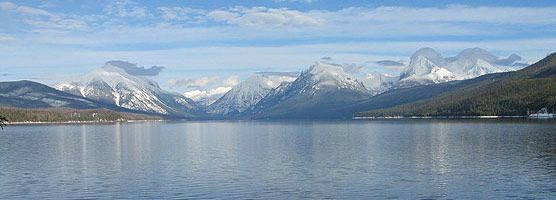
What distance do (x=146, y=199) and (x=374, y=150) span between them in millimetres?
53459

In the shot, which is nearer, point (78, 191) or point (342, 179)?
point (78, 191)

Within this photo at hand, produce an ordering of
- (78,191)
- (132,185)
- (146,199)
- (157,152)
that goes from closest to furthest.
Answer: (146,199) < (78,191) < (132,185) < (157,152)

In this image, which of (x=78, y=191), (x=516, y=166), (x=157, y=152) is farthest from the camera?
(x=157, y=152)

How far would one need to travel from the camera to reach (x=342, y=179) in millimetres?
65625

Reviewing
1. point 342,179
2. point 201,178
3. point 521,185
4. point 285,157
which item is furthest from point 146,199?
point 285,157

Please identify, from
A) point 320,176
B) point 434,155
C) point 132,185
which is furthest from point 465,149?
point 132,185

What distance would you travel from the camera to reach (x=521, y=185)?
58562 millimetres

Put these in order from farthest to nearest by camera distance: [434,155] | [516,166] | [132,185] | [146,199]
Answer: [434,155], [516,166], [132,185], [146,199]

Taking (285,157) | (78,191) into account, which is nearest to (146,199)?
(78,191)

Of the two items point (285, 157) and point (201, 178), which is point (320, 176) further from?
point (285, 157)

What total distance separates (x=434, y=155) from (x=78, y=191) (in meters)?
50.1

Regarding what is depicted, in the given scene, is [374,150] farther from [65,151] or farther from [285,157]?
[65,151]

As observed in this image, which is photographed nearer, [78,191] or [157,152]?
[78,191]

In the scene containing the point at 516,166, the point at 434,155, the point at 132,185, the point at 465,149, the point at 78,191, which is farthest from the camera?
the point at 465,149
